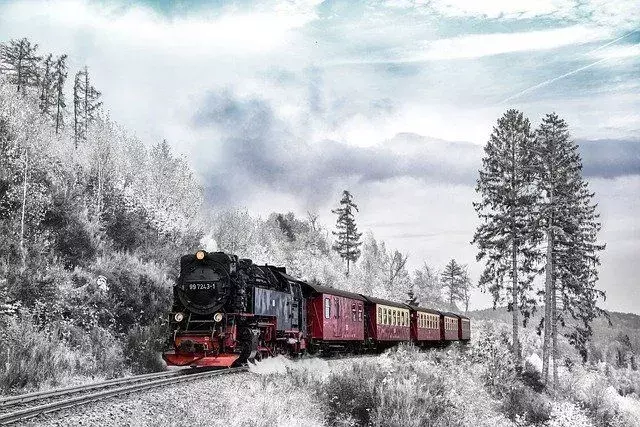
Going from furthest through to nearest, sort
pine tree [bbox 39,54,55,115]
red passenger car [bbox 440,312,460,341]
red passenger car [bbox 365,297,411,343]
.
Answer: pine tree [bbox 39,54,55,115] < red passenger car [bbox 440,312,460,341] < red passenger car [bbox 365,297,411,343]

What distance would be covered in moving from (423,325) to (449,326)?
319 inches

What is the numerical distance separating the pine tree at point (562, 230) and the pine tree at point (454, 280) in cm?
7308

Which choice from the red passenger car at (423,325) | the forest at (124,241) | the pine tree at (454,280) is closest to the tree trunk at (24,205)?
the forest at (124,241)

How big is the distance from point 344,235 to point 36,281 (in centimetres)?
6353

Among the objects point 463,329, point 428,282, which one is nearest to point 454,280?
point 428,282

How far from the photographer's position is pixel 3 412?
966cm

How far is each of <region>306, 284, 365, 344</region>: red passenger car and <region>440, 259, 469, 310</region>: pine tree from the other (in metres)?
86.5

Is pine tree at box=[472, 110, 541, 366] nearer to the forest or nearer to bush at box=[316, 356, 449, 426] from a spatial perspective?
the forest

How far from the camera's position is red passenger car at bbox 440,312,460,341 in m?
41.1

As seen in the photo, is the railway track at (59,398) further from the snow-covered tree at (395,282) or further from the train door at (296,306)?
the snow-covered tree at (395,282)

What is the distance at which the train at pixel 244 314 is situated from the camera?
1684 cm

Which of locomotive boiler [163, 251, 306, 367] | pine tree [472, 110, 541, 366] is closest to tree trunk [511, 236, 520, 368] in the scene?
pine tree [472, 110, 541, 366]

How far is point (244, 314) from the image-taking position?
56.3ft

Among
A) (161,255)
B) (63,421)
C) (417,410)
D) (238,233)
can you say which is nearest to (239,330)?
(417,410)
